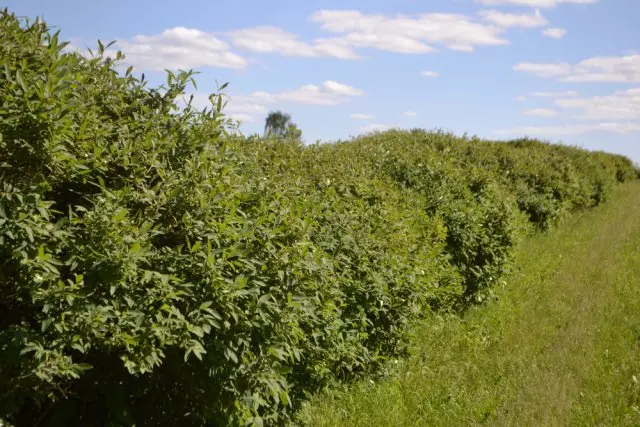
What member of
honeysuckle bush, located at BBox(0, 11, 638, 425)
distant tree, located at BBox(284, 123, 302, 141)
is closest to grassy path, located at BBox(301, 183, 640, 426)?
honeysuckle bush, located at BBox(0, 11, 638, 425)

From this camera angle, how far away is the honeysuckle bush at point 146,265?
363 centimetres

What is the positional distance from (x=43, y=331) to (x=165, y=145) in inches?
64.7

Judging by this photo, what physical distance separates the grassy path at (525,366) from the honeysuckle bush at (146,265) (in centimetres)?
69

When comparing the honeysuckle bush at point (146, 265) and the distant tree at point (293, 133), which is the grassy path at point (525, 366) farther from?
the distant tree at point (293, 133)

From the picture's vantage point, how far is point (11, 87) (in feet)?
12.2

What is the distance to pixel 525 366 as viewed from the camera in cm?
732

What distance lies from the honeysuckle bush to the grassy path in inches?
27.3

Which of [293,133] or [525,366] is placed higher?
[293,133]

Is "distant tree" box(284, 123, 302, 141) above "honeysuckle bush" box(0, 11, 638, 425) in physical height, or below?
above

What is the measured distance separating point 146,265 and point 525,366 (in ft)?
16.7

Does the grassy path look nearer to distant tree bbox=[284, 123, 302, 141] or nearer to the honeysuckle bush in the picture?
the honeysuckle bush

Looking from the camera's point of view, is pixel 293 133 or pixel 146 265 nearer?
pixel 146 265

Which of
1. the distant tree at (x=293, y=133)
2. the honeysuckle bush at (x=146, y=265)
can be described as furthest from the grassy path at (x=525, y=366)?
the distant tree at (x=293, y=133)

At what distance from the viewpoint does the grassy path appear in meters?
5.97
